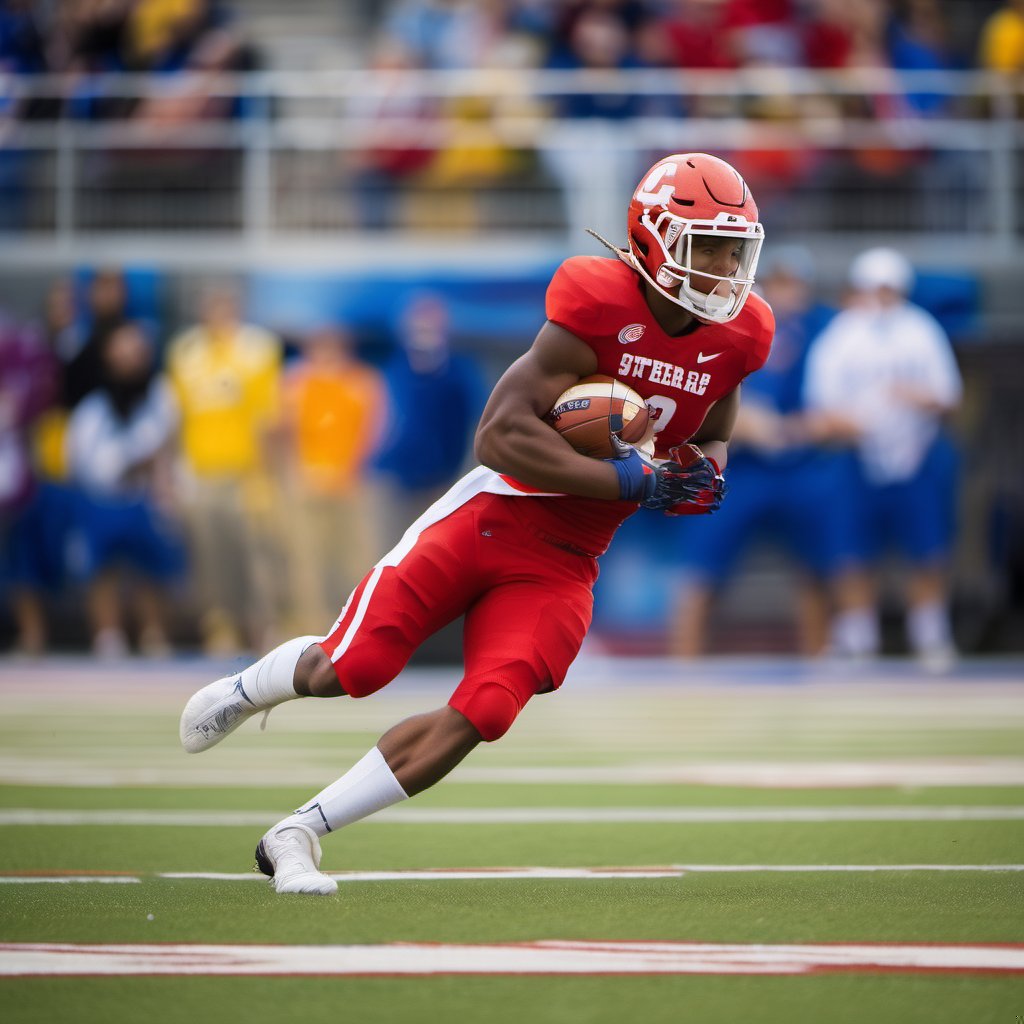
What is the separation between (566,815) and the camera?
541 centimetres

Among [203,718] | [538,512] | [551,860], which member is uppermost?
[538,512]

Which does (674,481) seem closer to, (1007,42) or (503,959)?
(503,959)

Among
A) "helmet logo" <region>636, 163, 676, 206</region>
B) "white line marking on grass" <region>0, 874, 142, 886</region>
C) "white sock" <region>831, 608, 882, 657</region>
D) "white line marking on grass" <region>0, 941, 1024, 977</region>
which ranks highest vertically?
"helmet logo" <region>636, 163, 676, 206</region>

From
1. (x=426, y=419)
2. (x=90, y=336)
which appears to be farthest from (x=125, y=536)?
(x=426, y=419)

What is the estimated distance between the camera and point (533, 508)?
4.31 m

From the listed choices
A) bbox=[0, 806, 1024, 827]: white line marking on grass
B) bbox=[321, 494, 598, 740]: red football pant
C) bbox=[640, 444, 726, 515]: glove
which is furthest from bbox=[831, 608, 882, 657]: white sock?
bbox=[321, 494, 598, 740]: red football pant

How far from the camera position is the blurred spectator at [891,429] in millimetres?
11453

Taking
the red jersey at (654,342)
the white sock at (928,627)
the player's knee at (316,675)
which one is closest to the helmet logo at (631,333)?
the red jersey at (654,342)

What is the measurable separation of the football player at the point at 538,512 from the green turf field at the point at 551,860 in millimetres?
328

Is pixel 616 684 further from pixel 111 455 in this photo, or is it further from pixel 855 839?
pixel 855 839

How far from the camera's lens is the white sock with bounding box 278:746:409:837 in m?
4.03

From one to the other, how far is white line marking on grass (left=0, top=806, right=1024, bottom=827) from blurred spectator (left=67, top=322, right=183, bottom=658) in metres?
6.78

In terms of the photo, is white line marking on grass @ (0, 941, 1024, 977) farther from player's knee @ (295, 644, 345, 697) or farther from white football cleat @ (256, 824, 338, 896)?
player's knee @ (295, 644, 345, 697)

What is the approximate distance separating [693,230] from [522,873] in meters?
1.43
